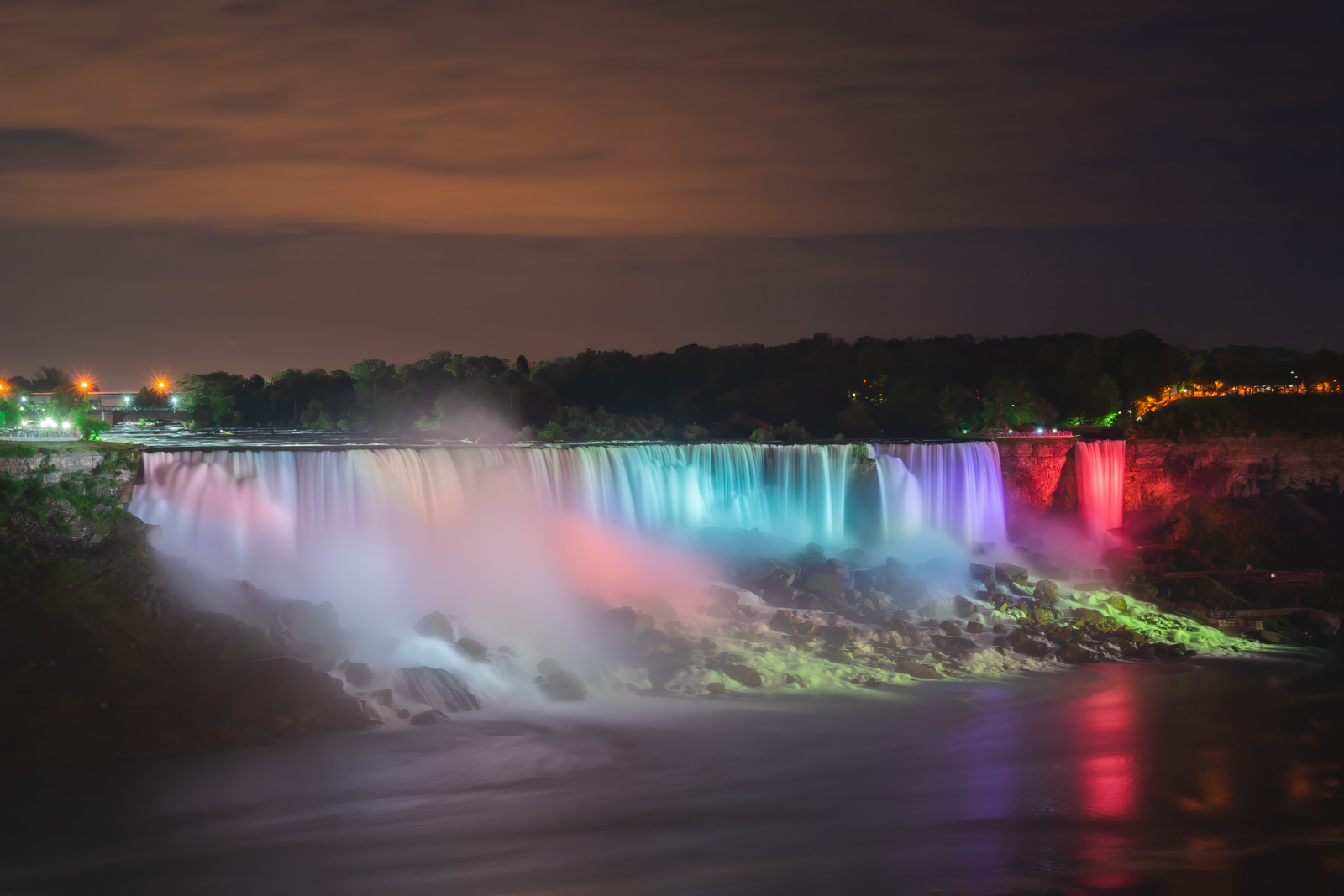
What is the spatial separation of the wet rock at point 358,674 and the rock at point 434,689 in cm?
52

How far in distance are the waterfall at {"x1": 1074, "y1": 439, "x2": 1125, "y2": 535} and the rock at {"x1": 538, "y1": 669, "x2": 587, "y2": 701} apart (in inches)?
1094

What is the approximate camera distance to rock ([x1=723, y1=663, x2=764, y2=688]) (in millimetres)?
25013

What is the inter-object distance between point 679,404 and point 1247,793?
7403 cm

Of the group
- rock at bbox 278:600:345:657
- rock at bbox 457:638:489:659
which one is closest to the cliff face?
rock at bbox 457:638:489:659

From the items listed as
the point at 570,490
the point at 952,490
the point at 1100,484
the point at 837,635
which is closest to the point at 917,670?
the point at 837,635

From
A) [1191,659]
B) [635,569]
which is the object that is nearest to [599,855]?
[635,569]

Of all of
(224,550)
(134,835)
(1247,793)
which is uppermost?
(224,550)

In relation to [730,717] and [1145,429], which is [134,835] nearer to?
[730,717]

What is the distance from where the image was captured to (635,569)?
33.7 meters

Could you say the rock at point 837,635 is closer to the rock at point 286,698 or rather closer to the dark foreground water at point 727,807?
the dark foreground water at point 727,807

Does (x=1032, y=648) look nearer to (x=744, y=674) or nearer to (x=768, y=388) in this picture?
(x=744, y=674)

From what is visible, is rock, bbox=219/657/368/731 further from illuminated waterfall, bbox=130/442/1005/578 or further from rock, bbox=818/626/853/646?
rock, bbox=818/626/853/646

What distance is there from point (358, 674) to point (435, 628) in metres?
3.28

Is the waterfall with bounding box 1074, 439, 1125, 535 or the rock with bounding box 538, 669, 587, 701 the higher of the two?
the waterfall with bounding box 1074, 439, 1125, 535
